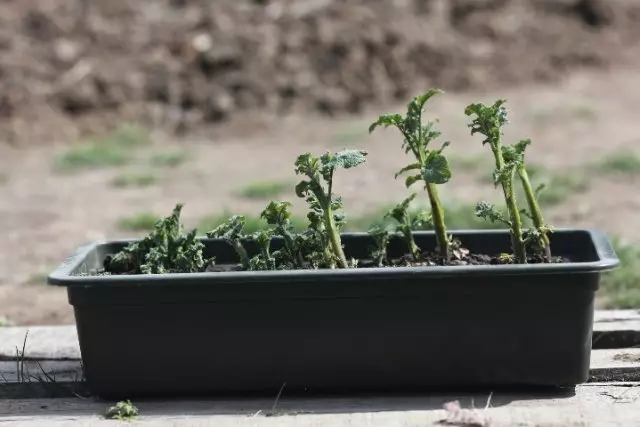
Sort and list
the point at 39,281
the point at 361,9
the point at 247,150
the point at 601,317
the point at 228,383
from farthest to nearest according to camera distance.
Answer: the point at 361,9 < the point at 247,150 < the point at 39,281 < the point at 601,317 < the point at 228,383

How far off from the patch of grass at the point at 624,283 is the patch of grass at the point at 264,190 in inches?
85.2

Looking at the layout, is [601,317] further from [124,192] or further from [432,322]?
[124,192]

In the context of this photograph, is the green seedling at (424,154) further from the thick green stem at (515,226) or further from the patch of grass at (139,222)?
the patch of grass at (139,222)

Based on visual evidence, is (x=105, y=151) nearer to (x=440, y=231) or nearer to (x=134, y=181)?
(x=134, y=181)

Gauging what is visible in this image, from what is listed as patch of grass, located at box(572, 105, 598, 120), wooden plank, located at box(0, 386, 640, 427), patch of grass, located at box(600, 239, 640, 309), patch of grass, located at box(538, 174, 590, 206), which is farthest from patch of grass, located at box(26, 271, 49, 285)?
patch of grass, located at box(572, 105, 598, 120)

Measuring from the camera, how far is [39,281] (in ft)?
12.8

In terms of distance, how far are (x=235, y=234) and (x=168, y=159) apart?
470 centimetres

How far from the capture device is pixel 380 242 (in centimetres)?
227

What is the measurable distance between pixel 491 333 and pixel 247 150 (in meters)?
5.59

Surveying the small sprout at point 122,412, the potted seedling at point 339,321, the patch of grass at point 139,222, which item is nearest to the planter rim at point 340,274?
the potted seedling at point 339,321

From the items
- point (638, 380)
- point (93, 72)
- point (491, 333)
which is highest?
point (93, 72)

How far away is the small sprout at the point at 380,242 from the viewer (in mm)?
2252

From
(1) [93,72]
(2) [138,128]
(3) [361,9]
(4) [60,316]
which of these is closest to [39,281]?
(4) [60,316]

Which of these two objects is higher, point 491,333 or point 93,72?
point 93,72
